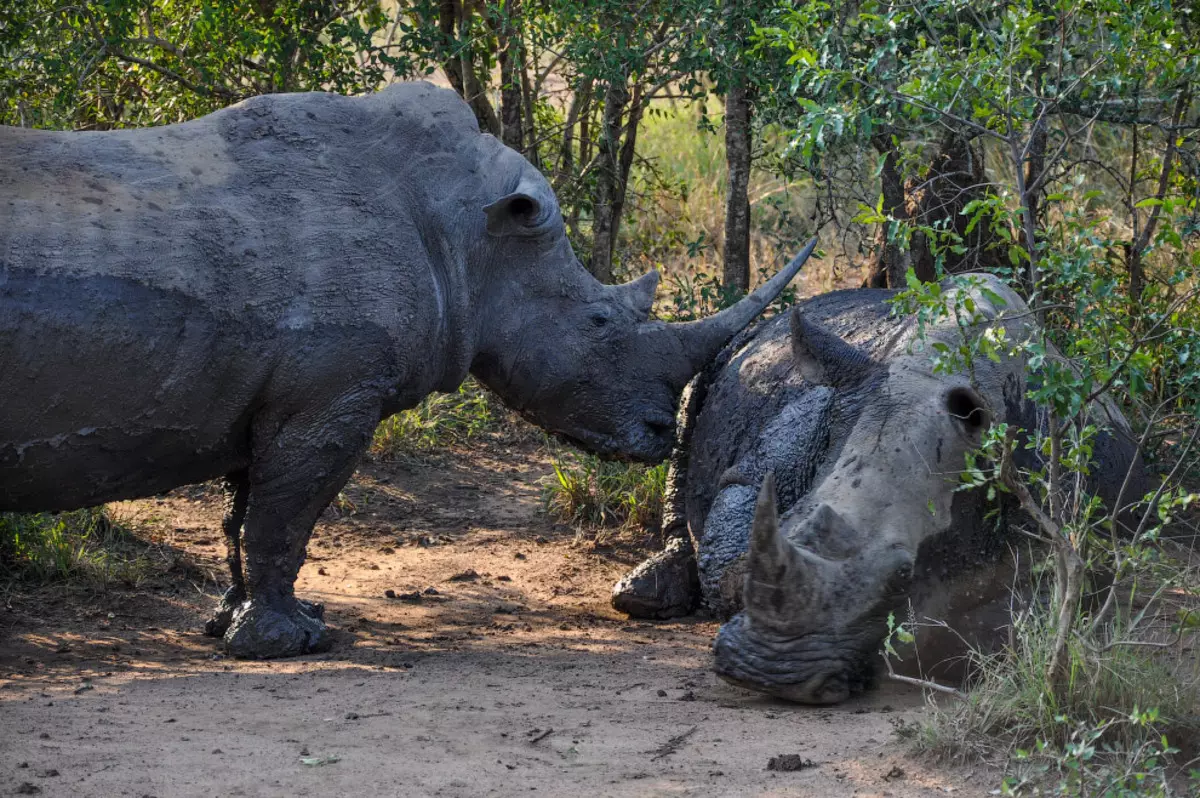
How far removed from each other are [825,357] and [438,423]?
12.6 ft

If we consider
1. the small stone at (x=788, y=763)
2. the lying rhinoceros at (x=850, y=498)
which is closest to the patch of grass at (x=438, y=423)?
the lying rhinoceros at (x=850, y=498)

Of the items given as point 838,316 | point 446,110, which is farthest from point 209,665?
point 838,316

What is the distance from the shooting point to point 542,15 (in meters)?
8.08

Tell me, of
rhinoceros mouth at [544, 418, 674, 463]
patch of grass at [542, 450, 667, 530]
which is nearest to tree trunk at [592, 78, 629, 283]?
patch of grass at [542, 450, 667, 530]

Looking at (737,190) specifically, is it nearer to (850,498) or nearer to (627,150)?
(627,150)

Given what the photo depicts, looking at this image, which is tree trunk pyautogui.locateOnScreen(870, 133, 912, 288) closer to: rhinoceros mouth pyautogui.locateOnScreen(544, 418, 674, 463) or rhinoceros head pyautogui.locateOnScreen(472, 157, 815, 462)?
rhinoceros head pyautogui.locateOnScreen(472, 157, 815, 462)

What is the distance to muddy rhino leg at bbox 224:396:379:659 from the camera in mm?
6035

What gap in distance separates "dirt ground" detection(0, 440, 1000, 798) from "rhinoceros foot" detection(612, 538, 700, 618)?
112mm

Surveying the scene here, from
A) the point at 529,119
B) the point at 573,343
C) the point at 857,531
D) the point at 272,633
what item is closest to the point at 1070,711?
the point at 857,531

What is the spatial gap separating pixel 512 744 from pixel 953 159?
492 cm

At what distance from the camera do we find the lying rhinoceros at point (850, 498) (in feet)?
16.8

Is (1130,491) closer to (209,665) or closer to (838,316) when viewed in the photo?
(838,316)

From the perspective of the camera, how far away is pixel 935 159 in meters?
8.28

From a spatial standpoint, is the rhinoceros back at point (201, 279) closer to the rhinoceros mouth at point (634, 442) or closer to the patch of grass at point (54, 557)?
the rhinoceros mouth at point (634, 442)
